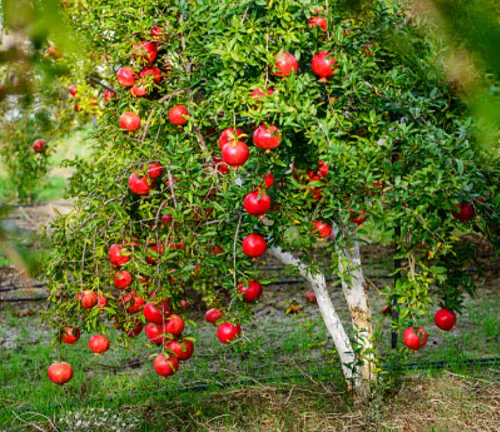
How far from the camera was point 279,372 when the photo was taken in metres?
4.39

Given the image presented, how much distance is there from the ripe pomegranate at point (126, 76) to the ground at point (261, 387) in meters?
0.93

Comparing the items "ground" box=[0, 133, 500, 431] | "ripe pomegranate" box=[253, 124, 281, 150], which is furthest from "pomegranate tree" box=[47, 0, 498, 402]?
"ground" box=[0, 133, 500, 431]

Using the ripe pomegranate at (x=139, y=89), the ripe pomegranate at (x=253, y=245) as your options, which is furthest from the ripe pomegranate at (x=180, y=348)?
the ripe pomegranate at (x=139, y=89)

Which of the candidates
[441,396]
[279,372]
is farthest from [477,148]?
[279,372]

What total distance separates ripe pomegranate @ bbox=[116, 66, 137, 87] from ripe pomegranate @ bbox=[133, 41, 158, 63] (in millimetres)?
80

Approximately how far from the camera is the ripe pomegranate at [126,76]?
3084 mm

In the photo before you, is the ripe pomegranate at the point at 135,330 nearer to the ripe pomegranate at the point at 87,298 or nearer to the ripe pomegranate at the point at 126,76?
the ripe pomegranate at the point at 87,298

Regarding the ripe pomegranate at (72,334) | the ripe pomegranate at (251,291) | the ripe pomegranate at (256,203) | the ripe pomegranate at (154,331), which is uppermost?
the ripe pomegranate at (256,203)

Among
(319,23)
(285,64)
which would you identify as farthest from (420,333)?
(319,23)

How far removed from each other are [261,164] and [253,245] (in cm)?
36

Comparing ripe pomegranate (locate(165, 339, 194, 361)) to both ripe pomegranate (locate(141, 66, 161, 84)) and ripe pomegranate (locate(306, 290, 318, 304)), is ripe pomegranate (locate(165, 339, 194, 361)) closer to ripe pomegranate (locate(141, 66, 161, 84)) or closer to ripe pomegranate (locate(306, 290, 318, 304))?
ripe pomegranate (locate(141, 66, 161, 84))

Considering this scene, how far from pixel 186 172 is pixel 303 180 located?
2.10 ft

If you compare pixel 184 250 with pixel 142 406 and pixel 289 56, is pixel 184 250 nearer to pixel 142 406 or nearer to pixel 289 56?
pixel 289 56

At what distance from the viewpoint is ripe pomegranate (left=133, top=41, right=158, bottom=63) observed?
3.02 m
